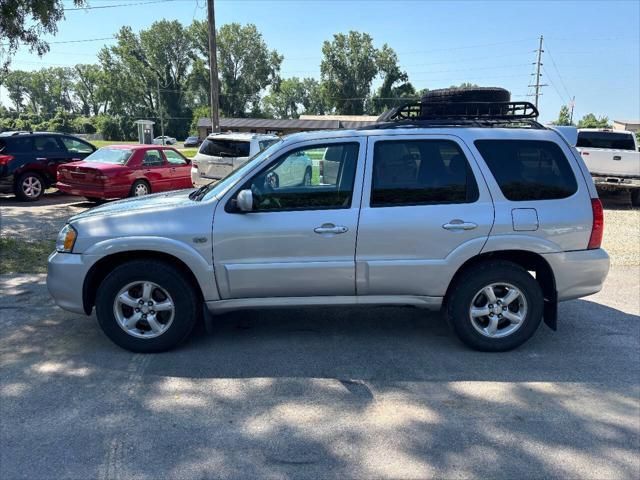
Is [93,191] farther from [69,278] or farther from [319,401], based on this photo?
[319,401]

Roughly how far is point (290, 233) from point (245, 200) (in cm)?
44

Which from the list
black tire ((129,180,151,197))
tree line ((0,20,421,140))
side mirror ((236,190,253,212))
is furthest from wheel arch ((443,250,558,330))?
tree line ((0,20,421,140))

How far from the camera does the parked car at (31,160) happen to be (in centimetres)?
1277

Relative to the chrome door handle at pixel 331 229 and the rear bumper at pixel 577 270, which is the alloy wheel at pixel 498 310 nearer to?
the rear bumper at pixel 577 270

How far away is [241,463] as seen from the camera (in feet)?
9.42

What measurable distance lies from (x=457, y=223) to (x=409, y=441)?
1.81 m

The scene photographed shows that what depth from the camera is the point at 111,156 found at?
12805 mm

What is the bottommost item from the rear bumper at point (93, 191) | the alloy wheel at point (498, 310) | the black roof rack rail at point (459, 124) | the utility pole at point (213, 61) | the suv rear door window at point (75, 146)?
the alloy wheel at point (498, 310)

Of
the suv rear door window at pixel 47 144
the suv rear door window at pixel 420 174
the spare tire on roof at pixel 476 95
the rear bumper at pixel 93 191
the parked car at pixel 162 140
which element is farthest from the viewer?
the parked car at pixel 162 140

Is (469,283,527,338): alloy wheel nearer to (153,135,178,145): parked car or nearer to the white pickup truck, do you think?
the white pickup truck

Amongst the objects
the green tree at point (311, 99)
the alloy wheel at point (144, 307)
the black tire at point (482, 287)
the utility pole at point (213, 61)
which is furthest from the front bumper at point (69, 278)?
the green tree at point (311, 99)

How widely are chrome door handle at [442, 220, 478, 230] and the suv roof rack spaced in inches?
35.8

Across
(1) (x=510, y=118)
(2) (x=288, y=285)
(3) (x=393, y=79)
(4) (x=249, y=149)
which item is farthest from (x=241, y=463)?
(3) (x=393, y=79)

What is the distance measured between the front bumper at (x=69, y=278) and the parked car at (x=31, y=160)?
400 inches
